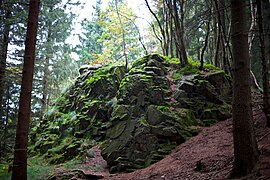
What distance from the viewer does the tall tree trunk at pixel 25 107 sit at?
19.5ft

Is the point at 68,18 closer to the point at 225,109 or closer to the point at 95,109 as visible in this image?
the point at 95,109

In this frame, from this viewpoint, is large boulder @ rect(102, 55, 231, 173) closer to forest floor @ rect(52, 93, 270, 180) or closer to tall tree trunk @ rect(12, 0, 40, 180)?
forest floor @ rect(52, 93, 270, 180)

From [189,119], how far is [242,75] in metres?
5.64

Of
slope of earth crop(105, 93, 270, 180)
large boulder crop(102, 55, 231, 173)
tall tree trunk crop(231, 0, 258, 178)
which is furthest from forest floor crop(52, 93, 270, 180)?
large boulder crop(102, 55, 231, 173)

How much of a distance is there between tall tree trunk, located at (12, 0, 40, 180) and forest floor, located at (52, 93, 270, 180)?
262 centimetres

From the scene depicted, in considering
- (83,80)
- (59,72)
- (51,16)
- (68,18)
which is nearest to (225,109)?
(83,80)

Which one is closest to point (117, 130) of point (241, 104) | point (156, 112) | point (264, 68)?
point (156, 112)

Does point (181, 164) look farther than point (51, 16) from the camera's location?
No

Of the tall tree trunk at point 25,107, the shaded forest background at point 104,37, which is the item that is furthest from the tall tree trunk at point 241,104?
the shaded forest background at point 104,37

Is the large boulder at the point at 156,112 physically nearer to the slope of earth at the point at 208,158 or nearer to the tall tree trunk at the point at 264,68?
the slope of earth at the point at 208,158

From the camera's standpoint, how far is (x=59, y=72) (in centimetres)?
2003

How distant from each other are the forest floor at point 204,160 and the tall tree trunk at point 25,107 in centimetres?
262

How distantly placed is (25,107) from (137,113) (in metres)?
4.82

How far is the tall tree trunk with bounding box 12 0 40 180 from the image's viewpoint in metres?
5.95
